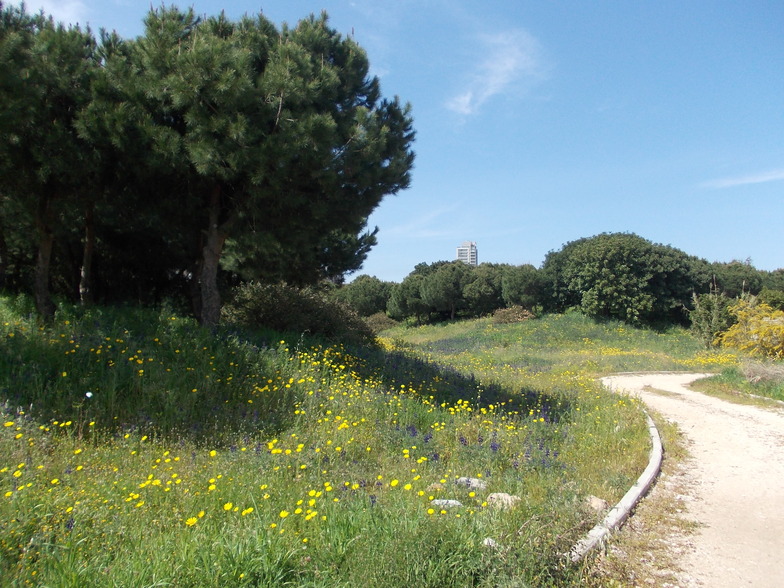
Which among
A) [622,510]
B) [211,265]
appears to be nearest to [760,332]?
[622,510]

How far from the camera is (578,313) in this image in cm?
3962

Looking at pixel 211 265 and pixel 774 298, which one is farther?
pixel 774 298

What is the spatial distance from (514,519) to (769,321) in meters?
15.3

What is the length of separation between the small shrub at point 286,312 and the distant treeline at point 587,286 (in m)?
13.4

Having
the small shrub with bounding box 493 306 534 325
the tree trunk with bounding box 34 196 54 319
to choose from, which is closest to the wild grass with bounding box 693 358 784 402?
the tree trunk with bounding box 34 196 54 319

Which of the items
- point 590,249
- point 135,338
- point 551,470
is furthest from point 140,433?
point 590,249

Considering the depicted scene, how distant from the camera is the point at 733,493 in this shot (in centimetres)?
546

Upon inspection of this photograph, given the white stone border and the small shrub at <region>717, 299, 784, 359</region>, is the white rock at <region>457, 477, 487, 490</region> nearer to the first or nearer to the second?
the white stone border

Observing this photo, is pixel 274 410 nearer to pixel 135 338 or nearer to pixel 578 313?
pixel 135 338

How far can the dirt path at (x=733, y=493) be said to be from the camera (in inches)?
147

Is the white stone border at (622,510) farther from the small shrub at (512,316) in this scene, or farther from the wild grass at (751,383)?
the small shrub at (512,316)

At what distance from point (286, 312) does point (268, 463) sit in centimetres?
836

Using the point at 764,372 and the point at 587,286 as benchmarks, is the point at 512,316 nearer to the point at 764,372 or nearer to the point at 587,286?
the point at 587,286

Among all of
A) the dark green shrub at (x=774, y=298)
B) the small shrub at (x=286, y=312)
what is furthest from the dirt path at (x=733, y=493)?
the dark green shrub at (x=774, y=298)
